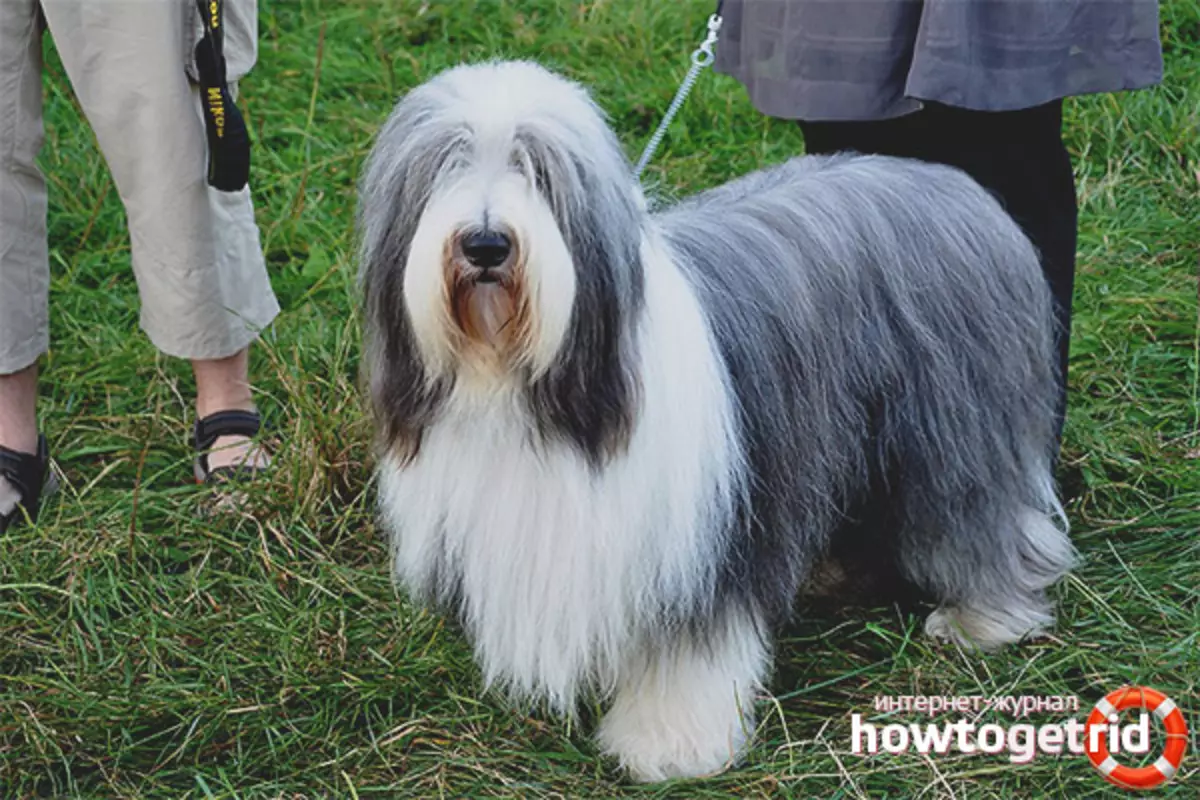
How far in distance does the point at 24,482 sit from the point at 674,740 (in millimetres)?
1780

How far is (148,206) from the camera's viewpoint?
334 cm

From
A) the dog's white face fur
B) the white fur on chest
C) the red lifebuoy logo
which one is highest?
the dog's white face fur

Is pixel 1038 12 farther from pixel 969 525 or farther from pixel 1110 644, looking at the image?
pixel 1110 644

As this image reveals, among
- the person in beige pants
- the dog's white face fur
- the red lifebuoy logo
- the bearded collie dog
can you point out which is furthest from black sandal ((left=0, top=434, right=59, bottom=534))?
the red lifebuoy logo

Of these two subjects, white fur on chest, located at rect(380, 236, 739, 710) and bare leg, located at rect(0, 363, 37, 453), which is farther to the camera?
bare leg, located at rect(0, 363, 37, 453)

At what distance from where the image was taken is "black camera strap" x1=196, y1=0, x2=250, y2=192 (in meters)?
3.16

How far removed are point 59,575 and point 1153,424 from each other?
2.51 metres

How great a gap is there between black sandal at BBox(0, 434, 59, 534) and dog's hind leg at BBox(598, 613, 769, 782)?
159cm

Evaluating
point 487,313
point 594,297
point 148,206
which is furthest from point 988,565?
point 148,206

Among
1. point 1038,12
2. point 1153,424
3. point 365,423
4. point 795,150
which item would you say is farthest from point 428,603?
point 795,150

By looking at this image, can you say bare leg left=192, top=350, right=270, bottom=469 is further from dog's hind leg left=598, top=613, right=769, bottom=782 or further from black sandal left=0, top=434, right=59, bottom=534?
dog's hind leg left=598, top=613, right=769, bottom=782

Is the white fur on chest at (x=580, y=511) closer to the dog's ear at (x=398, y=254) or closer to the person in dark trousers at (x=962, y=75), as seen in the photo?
the dog's ear at (x=398, y=254)

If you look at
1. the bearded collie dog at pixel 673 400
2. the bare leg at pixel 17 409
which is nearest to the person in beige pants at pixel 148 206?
the bare leg at pixel 17 409

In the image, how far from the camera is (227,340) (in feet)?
11.6
